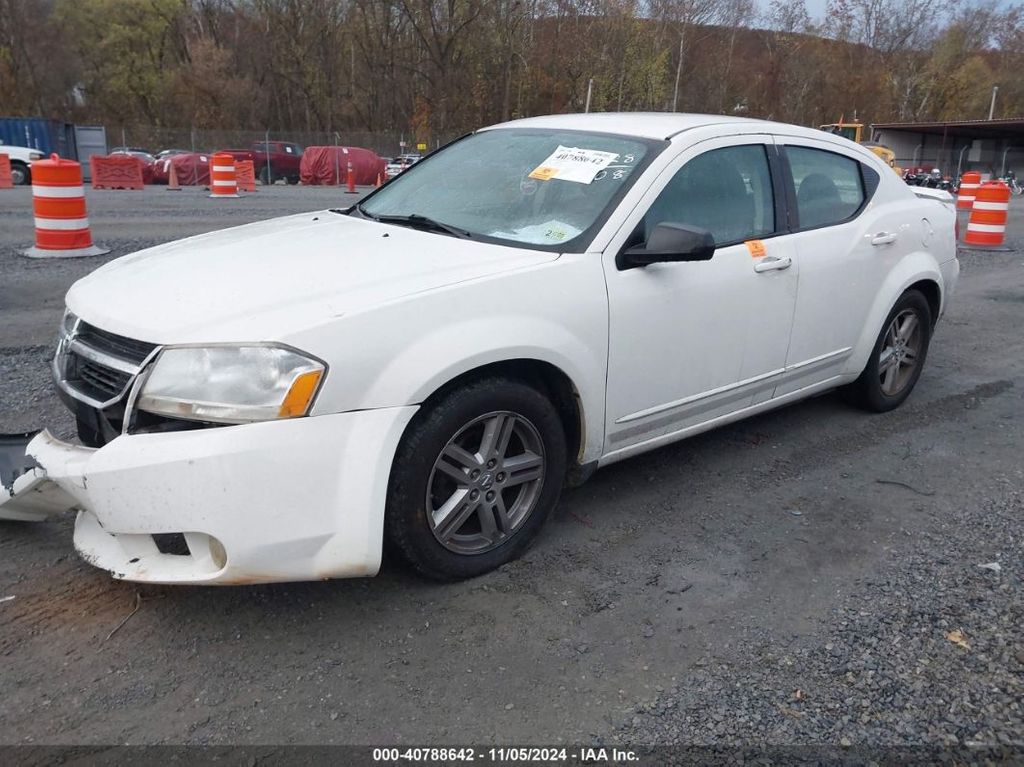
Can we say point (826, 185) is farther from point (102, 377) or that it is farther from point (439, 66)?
point (439, 66)

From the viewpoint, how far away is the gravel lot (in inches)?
95.8

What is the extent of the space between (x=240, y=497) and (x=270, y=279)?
2.79ft

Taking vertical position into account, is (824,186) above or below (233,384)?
above

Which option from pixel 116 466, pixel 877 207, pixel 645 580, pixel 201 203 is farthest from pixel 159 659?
pixel 201 203

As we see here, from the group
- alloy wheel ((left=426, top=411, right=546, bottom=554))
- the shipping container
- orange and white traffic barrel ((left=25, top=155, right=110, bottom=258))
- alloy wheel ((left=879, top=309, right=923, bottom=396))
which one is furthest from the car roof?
the shipping container

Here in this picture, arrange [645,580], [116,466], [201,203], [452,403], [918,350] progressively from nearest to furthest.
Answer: [116,466] < [452,403] < [645,580] < [918,350] < [201,203]

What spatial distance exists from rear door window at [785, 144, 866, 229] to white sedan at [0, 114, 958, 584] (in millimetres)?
19

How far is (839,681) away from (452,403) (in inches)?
60.5

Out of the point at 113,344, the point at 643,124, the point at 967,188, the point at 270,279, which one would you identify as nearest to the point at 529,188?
the point at 643,124

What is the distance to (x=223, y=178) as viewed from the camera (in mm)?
20953

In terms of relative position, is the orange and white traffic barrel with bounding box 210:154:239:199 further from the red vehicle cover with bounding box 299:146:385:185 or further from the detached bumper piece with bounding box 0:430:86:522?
the detached bumper piece with bounding box 0:430:86:522

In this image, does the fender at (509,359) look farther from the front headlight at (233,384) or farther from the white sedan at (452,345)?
the front headlight at (233,384)

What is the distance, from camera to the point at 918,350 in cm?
529

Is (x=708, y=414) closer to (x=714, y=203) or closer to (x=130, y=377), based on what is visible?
(x=714, y=203)
